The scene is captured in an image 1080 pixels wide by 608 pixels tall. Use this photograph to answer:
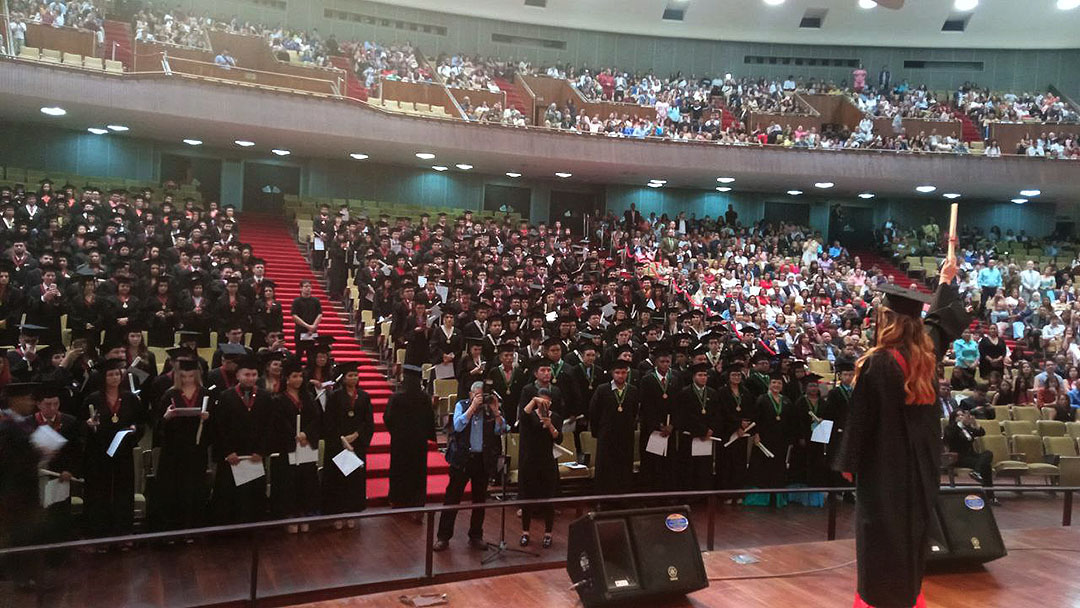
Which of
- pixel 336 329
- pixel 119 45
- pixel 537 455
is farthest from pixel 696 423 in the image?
pixel 119 45

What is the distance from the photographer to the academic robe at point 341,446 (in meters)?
7.15

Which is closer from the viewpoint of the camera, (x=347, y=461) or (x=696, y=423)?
(x=347, y=461)

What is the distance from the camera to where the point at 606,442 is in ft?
26.2

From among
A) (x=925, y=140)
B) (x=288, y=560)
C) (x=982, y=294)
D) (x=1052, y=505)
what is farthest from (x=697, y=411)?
(x=925, y=140)

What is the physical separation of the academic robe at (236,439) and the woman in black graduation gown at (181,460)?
0.13 meters

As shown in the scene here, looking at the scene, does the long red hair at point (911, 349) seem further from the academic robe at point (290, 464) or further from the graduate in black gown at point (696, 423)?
the graduate in black gown at point (696, 423)

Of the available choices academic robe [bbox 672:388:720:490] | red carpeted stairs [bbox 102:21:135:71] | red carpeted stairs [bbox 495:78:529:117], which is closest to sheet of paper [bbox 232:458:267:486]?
academic robe [bbox 672:388:720:490]

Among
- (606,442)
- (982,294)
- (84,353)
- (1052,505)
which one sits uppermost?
(982,294)

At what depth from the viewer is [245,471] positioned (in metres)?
6.46

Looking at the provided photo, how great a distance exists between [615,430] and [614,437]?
2.7 inches

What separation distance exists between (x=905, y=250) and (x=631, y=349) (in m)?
16.4

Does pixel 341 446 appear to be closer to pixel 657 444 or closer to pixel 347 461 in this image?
pixel 347 461

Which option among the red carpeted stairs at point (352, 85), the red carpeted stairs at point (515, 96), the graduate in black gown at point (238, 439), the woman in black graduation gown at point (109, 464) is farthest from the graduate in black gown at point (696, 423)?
the red carpeted stairs at point (515, 96)

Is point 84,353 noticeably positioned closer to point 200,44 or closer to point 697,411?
point 697,411
